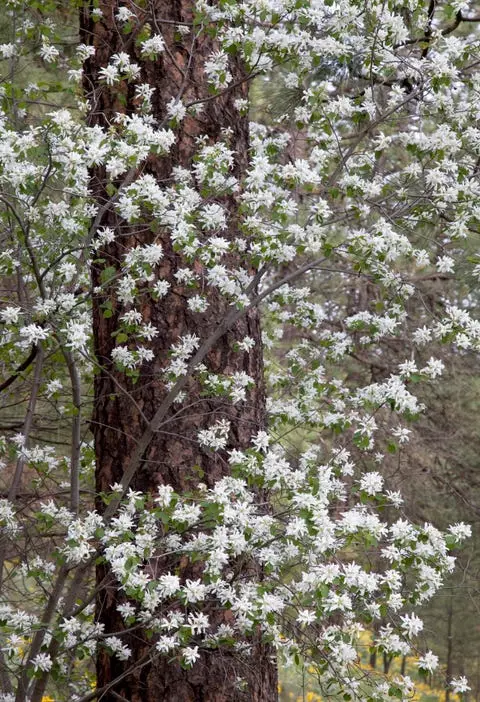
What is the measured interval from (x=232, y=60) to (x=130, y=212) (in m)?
1.26

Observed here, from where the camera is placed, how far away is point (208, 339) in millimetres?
3189

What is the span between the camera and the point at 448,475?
695 centimetres

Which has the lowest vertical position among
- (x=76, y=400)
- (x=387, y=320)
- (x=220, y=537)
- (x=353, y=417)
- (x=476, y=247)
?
(x=220, y=537)

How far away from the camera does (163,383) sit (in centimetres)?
344

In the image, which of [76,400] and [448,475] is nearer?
[76,400]

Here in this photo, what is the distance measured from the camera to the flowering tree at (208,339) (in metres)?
2.73

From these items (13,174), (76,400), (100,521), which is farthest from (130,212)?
(100,521)

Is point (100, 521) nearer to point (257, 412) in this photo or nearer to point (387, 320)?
point (257, 412)

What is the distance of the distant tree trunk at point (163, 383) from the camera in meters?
3.28

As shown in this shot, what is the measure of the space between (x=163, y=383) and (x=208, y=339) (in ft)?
1.14

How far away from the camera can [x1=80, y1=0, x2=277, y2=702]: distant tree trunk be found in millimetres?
3281

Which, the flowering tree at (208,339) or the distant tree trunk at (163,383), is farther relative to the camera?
the distant tree trunk at (163,383)

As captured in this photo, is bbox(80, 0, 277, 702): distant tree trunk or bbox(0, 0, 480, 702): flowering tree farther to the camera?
bbox(80, 0, 277, 702): distant tree trunk

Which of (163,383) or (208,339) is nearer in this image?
(208,339)
